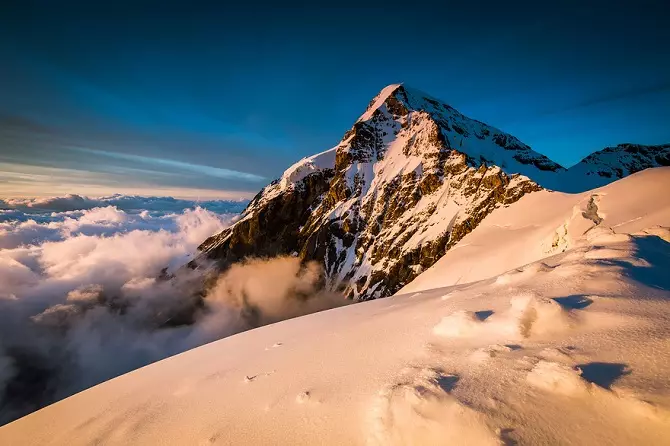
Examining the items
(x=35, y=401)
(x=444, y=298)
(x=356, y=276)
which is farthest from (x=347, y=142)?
(x=35, y=401)

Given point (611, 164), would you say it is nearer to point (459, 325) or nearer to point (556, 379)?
point (459, 325)

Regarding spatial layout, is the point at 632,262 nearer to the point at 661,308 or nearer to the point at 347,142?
the point at 661,308

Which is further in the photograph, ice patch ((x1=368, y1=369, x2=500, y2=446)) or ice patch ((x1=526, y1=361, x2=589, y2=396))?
ice patch ((x1=526, y1=361, x2=589, y2=396))

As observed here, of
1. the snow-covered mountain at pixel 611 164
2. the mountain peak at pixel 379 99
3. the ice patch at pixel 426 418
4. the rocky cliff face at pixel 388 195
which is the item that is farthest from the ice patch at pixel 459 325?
the mountain peak at pixel 379 99

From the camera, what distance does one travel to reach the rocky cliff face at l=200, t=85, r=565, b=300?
106812mm

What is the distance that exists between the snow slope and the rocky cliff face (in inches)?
3502

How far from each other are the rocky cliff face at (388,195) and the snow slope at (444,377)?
88942 millimetres

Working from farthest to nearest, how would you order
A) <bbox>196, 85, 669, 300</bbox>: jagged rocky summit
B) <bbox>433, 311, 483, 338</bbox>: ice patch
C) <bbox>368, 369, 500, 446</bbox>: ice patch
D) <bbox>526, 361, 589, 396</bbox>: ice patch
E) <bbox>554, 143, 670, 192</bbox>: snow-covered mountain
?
1. <bbox>196, 85, 669, 300</bbox>: jagged rocky summit
2. <bbox>554, 143, 670, 192</bbox>: snow-covered mountain
3. <bbox>433, 311, 483, 338</bbox>: ice patch
4. <bbox>526, 361, 589, 396</bbox>: ice patch
5. <bbox>368, 369, 500, 446</bbox>: ice patch

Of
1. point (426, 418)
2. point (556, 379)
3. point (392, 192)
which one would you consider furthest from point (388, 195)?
point (426, 418)

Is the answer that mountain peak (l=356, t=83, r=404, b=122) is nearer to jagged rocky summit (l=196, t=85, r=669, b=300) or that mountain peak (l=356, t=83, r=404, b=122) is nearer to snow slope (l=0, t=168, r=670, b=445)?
jagged rocky summit (l=196, t=85, r=669, b=300)

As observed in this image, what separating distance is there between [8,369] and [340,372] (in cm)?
25899

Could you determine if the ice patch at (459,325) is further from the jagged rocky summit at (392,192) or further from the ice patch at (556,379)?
the jagged rocky summit at (392,192)

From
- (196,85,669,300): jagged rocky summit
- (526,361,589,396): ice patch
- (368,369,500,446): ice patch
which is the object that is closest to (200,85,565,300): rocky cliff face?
(196,85,669,300): jagged rocky summit

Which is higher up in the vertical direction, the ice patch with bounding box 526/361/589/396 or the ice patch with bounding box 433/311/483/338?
the ice patch with bounding box 526/361/589/396
